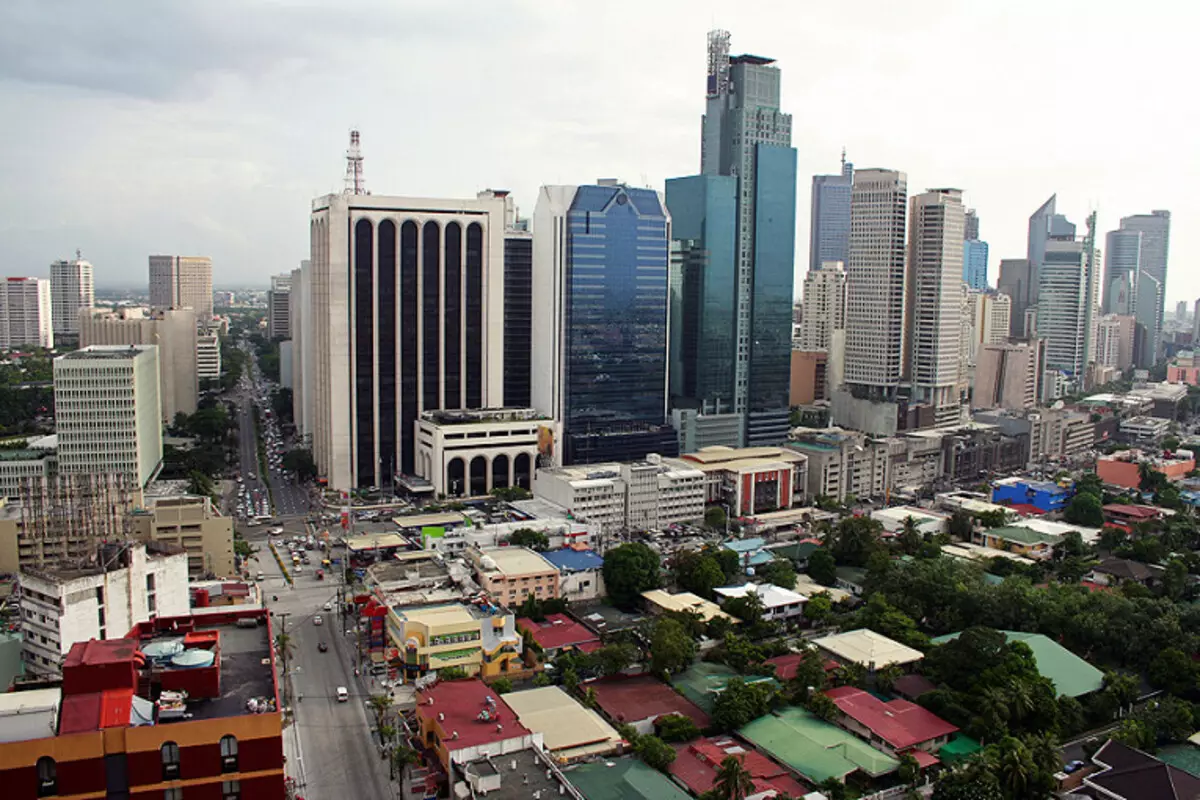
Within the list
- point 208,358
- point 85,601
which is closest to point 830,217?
point 208,358

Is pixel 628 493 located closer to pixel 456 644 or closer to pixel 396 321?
pixel 396 321

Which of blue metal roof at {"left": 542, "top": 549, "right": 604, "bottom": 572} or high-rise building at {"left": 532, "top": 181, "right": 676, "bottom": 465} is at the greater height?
high-rise building at {"left": 532, "top": 181, "right": 676, "bottom": 465}

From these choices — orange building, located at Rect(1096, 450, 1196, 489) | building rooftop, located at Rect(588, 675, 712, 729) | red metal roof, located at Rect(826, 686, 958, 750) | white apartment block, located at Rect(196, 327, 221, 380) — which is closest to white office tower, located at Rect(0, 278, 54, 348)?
white apartment block, located at Rect(196, 327, 221, 380)

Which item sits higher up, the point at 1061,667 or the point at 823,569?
the point at 823,569

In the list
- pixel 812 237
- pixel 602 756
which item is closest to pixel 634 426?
pixel 602 756

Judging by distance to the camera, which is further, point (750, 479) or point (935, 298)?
point (935, 298)

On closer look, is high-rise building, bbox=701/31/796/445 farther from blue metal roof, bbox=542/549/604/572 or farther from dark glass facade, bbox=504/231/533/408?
blue metal roof, bbox=542/549/604/572

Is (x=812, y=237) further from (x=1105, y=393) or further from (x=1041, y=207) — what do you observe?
(x=1105, y=393)
